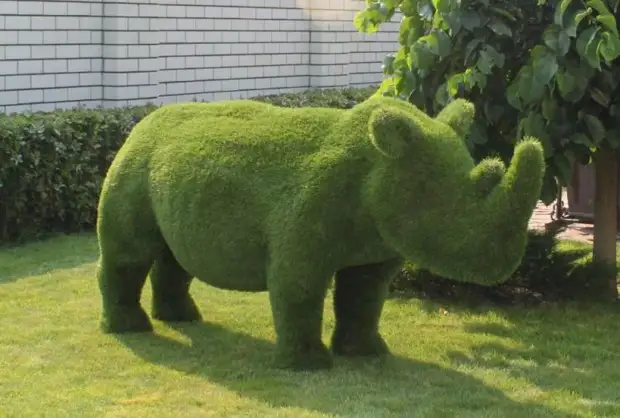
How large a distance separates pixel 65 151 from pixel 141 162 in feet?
13.4

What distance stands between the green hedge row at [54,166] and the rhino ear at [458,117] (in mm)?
4940

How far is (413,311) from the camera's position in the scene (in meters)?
7.63

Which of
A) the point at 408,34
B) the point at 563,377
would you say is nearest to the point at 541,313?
the point at 563,377

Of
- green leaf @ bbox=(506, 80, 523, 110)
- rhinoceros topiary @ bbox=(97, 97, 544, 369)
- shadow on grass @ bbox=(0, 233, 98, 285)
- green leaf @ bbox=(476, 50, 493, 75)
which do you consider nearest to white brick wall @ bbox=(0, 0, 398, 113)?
shadow on grass @ bbox=(0, 233, 98, 285)

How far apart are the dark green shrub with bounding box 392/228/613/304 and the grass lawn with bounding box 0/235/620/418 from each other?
0.25 m

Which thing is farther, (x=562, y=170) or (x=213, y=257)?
(x=562, y=170)

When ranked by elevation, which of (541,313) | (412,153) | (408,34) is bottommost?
(541,313)

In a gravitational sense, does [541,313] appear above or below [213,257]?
below

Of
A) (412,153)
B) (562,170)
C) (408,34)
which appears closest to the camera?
(412,153)

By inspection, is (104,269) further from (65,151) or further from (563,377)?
(65,151)

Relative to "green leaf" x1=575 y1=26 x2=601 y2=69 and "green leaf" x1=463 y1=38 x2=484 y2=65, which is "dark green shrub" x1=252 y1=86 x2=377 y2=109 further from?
"green leaf" x1=575 y1=26 x2=601 y2=69

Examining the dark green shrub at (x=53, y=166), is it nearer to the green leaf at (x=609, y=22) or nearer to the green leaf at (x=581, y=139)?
the green leaf at (x=581, y=139)

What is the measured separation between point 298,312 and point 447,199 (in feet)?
3.26

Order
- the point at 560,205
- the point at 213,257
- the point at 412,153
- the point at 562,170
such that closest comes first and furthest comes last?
the point at 412,153, the point at 213,257, the point at 562,170, the point at 560,205
